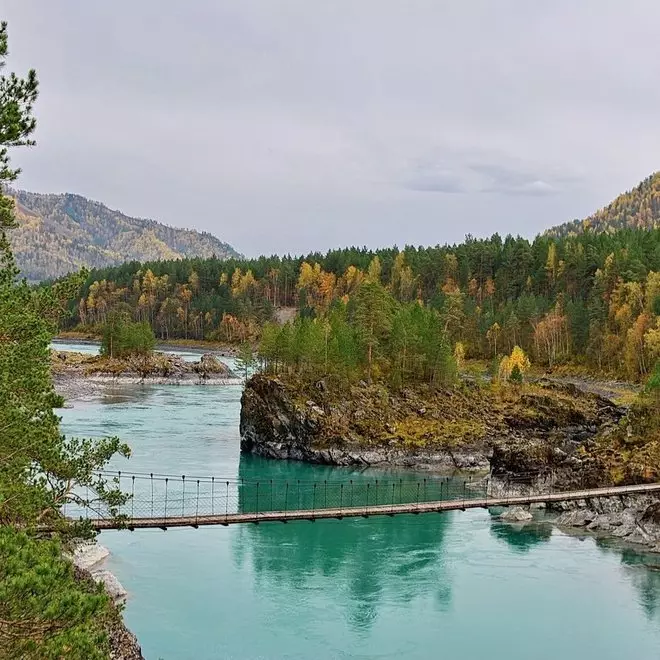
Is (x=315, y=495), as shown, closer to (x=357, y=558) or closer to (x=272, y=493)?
(x=272, y=493)

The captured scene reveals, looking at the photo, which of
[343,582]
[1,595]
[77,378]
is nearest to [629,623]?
[343,582]

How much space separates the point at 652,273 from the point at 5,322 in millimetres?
79139

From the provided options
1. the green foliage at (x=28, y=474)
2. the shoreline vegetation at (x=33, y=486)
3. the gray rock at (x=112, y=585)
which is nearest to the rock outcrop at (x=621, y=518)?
the gray rock at (x=112, y=585)

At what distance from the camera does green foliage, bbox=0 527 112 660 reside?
10.3 meters

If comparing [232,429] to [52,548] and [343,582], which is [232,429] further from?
[52,548]

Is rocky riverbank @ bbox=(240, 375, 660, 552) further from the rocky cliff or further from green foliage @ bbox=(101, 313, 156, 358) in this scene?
green foliage @ bbox=(101, 313, 156, 358)

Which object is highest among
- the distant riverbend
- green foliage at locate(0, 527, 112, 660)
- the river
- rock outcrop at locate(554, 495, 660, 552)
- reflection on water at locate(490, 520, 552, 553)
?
green foliage at locate(0, 527, 112, 660)

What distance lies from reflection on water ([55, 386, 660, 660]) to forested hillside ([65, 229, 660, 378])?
23186 millimetres

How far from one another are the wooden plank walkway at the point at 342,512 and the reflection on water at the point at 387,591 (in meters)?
2.66

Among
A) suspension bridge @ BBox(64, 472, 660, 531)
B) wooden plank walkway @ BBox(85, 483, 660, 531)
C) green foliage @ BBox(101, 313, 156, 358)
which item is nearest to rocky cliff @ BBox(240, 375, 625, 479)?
suspension bridge @ BBox(64, 472, 660, 531)

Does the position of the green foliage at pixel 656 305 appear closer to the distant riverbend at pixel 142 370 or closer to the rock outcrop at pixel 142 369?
the distant riverbend at pixel 142 370

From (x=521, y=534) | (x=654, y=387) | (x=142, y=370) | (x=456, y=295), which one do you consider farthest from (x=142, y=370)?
(x=521, y=534)

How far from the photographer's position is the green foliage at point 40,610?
→ 33.9 feet

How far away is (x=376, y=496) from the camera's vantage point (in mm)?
41688
